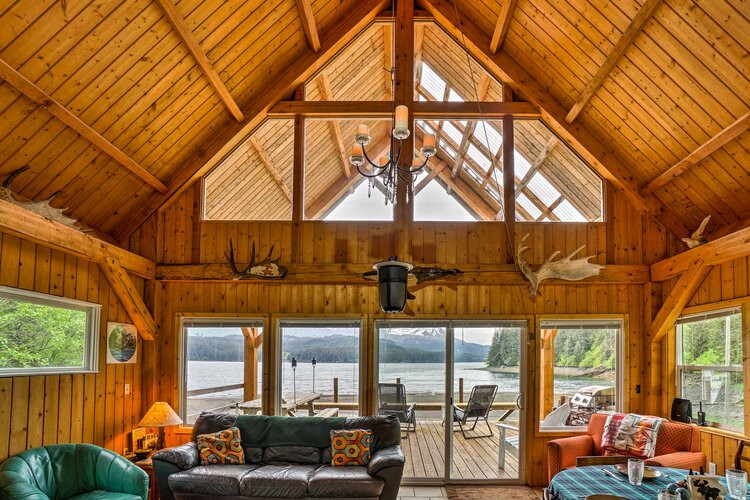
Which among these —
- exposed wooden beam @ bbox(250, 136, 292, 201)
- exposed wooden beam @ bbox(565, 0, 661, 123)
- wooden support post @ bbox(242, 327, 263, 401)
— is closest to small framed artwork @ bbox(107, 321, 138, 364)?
wooden support post @ bbox(242, 327, 263, 401)

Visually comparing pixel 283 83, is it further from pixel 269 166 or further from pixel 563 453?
pixel 563 453

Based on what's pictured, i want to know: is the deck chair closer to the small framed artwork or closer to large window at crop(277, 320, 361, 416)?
large window at crop(277, 320, 361, 416)

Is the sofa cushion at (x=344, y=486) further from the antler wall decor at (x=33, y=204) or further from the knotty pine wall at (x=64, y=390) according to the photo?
the antler wall decor at (x=33, y=204)

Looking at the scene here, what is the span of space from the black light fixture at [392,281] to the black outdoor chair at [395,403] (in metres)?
2.81

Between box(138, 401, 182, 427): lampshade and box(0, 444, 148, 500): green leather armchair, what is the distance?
108 centimetres

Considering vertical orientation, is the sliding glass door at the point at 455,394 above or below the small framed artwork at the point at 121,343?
below

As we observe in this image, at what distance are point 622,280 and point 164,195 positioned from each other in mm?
5240

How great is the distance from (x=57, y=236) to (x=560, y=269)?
498cm

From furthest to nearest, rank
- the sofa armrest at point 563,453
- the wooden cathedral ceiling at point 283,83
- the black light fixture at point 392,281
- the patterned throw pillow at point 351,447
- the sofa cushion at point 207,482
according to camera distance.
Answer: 1. the sofa armrest at point 563,453
2. the patterned throw pillow at point 351,447
3. the sofa cushion at point 207,482
4. the wooden cathedral ceiling at point 283,83
5. the black light fixture at point 392,281

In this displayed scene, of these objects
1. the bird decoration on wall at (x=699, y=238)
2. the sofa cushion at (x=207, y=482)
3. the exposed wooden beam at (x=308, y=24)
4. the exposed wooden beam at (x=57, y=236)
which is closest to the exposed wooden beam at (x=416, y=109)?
→ the exposed wooden beam at (x=308, y=24)

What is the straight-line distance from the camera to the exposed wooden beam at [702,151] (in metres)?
4.79

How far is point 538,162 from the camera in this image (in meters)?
6.99

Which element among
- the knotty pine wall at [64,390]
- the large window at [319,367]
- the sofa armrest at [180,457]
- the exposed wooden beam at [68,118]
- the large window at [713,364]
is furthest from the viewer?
the large window at [319,367]

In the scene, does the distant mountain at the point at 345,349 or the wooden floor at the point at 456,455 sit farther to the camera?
the distant mountain at the point at 345,349
